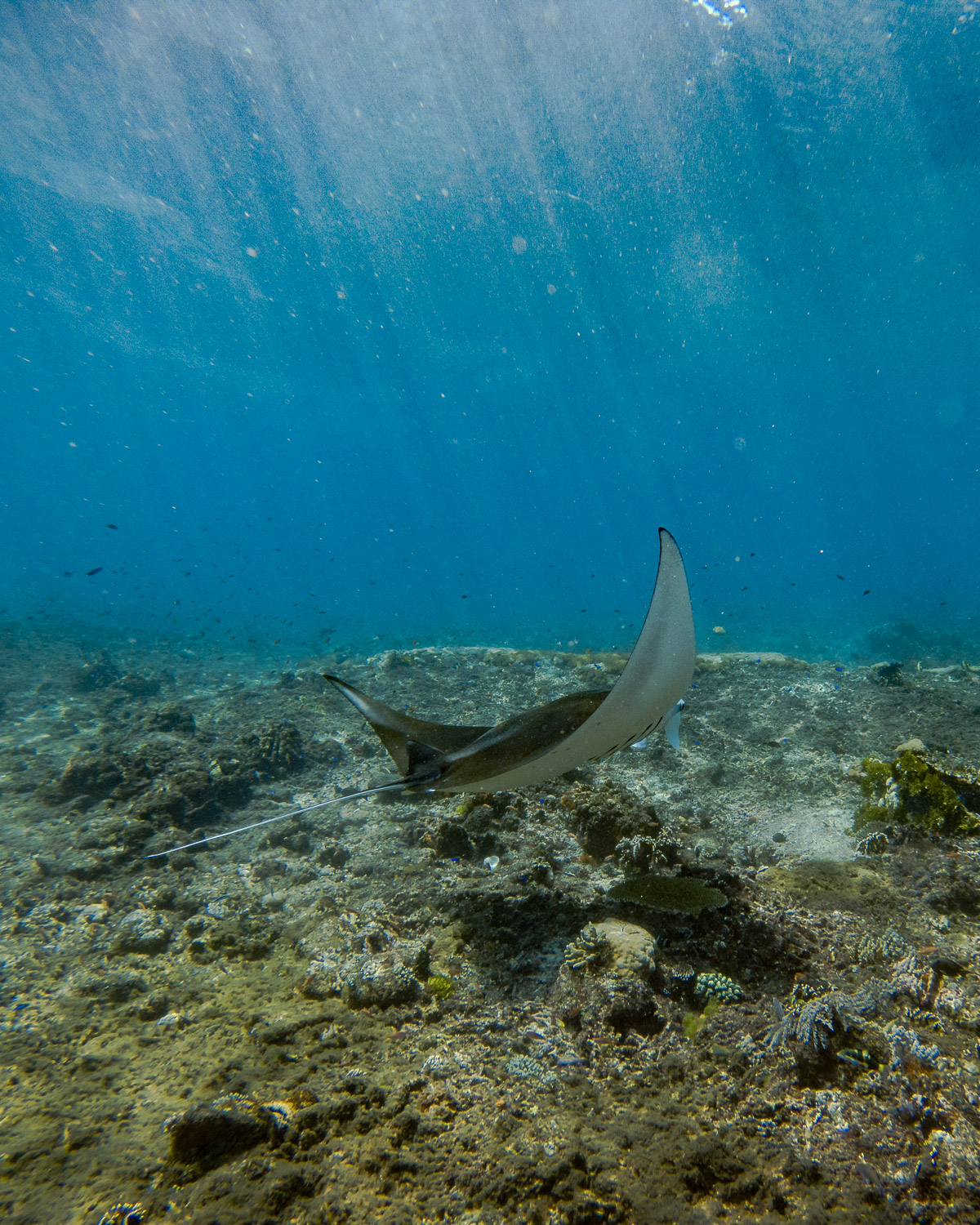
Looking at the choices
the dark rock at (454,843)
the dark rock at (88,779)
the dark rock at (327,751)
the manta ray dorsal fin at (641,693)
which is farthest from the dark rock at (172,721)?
the manta ray dorsal fin at (641,693)

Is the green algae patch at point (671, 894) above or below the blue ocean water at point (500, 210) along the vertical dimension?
below

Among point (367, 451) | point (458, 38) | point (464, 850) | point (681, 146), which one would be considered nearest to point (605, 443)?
point (367, 451)

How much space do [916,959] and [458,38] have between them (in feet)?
89.0

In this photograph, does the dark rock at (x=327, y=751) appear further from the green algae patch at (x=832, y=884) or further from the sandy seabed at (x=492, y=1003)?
the green algae patch at (x=832, y=884)

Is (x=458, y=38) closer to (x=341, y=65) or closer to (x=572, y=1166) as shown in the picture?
(x=341, y=65)

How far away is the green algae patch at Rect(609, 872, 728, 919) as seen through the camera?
326cm

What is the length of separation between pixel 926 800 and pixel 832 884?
5.49 feet

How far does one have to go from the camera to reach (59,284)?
29594 millimetres

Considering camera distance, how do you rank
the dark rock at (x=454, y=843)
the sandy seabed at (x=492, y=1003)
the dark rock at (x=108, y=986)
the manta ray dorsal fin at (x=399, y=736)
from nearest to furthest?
the sandy seabed at (x=492, y=1003) → the manta ray dorsal fin at (x=399, y=736) → the dark rock at (x=108, y=986) → the dark rock at (x=454, y=843)

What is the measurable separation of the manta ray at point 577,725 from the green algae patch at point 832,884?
187cm

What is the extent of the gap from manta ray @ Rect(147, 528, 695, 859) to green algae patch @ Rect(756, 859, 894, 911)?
73.5 inches

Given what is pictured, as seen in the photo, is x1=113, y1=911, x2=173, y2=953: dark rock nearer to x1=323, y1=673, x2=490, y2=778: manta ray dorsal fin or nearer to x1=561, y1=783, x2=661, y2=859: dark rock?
x1=323, y1=673, x2=490, y2=778: manta ray dorsal fin

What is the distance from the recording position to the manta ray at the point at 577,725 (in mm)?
2324

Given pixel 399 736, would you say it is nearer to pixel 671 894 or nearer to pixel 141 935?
pixel 671 894
